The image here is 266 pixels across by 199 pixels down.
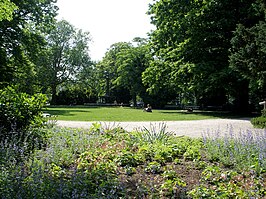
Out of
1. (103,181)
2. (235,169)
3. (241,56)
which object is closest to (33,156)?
(103,181)

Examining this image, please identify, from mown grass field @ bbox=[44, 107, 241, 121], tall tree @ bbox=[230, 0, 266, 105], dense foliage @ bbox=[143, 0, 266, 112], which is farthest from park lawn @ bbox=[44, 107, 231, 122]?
tall tree @ bbox=[230, 0, 266, 105]

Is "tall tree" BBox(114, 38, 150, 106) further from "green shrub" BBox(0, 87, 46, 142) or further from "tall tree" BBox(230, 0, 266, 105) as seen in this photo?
"green shrub" BBox(0, 87, 46, 142)

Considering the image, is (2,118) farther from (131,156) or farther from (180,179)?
(180,179)

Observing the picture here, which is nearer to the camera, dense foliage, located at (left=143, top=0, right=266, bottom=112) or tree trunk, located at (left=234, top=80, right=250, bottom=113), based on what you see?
dense foliage, located at (left=143, top=0, right=266, bottom=112)

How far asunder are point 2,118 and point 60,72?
143ft

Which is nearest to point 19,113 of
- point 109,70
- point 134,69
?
point 134,69

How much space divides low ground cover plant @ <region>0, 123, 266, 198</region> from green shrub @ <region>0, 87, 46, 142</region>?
1.67 ft

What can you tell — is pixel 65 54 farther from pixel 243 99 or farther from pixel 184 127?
pixel 184 127

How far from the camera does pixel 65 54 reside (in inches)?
1919

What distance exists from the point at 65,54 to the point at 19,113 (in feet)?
143

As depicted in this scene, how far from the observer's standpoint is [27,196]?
340cm

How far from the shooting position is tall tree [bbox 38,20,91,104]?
157 feet

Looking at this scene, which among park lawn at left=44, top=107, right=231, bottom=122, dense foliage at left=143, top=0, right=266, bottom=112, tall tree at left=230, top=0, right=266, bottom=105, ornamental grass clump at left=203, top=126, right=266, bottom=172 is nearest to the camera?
ornamental grass clump at left=203, top=126, right=266, bottom=172

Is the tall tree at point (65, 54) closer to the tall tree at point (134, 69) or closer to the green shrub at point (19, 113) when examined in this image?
the tall tree at point (134, 69)
